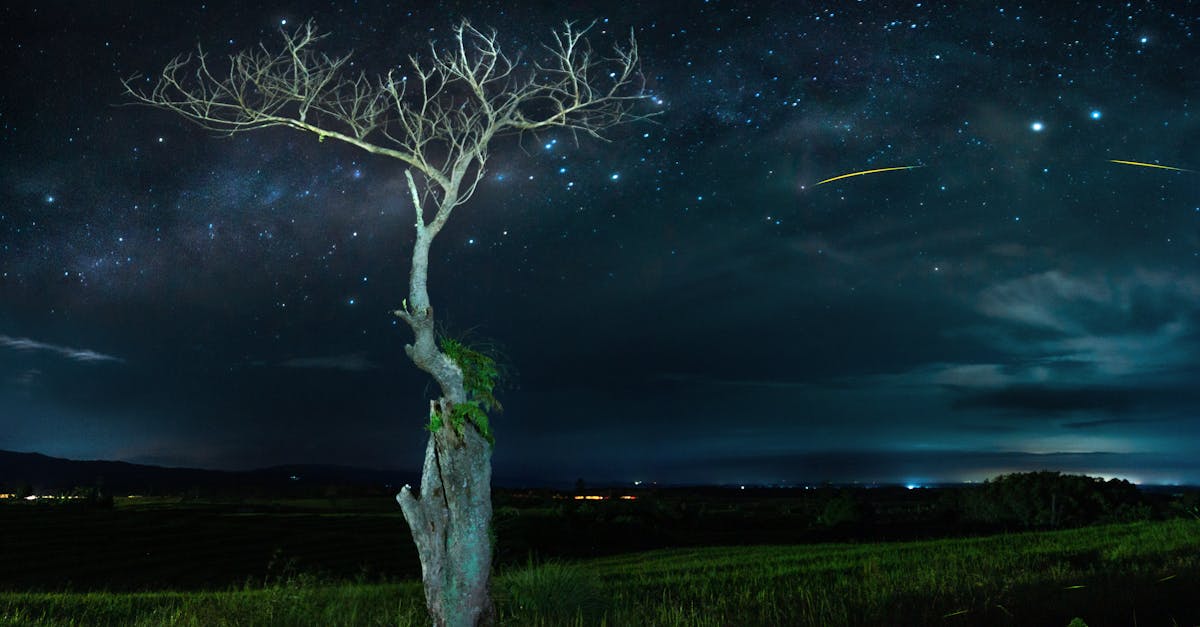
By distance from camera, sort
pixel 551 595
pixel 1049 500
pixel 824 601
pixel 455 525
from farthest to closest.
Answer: pixel 1049 500
pixel 824 601
pixel 551 595
pixel 455 525

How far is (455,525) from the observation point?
32.9ft

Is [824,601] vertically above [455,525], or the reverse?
[455,525]

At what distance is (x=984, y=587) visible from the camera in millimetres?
14062

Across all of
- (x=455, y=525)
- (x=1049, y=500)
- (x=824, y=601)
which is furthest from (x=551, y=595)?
(x=1049, y=500)

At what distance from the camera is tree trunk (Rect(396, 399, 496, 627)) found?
9.98m

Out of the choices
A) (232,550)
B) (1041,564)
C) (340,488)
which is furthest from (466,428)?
(340,488)

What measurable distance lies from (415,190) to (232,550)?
1981 inches

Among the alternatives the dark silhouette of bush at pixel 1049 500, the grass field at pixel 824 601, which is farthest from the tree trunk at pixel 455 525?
the dark silhouette of bush at pixel 1049 500

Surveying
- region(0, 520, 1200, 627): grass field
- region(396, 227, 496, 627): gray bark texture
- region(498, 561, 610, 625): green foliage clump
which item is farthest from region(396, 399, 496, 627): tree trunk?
region(498, 561, 610, 625): green foliage clump

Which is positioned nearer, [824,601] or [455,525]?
[455,525]

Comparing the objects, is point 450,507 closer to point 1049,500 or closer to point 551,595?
point 551,595

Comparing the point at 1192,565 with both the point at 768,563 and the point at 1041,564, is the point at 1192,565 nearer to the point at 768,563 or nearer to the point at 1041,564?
the point at 1041,564

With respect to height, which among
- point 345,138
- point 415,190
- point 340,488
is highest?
point 345,138

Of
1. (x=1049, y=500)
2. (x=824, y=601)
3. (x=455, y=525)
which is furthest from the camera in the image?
(x=1049, y=500)
